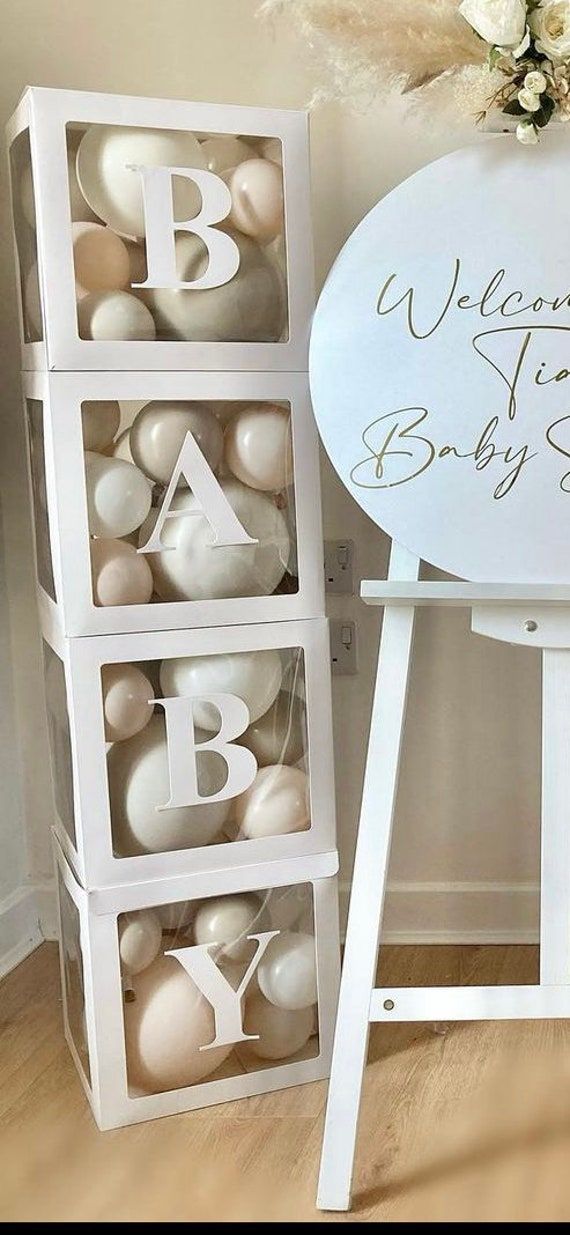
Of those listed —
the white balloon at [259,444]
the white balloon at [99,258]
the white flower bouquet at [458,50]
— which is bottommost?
the white balloon at [259,444]

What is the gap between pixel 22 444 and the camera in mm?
2045

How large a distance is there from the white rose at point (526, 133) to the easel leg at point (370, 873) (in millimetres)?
476

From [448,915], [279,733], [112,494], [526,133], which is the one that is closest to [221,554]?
[112,494]

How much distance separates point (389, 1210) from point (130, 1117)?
39 cm

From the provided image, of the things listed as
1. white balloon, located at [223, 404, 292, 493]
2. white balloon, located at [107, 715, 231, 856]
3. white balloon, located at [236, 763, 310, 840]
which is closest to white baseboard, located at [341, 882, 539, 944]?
white balloon, located at [236, 763, 310, 840]

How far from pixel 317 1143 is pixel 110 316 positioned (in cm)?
109

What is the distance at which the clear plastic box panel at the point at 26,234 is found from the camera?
1544mm

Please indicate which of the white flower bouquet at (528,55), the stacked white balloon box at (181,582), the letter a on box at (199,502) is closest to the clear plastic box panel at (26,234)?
the stacked white balloon box at (181,582)

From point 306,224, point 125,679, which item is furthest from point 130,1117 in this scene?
point 306,224

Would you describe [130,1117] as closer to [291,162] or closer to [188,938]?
[188,938]

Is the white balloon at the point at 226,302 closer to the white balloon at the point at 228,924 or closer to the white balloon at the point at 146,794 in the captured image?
the white balloon at the point at 146,794

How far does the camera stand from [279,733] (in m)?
1.67

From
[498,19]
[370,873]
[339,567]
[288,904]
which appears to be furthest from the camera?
[339,567]

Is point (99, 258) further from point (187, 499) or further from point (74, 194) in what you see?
point (187, 499)
